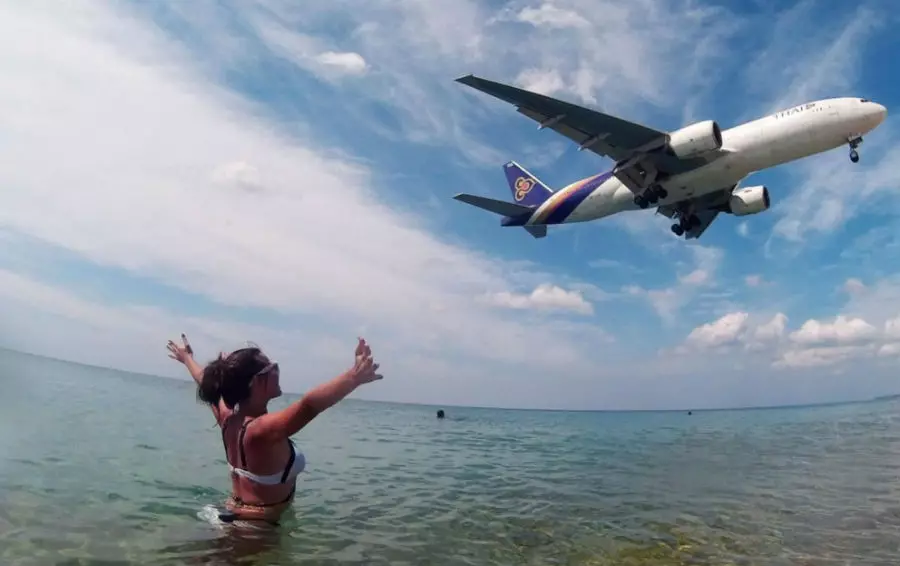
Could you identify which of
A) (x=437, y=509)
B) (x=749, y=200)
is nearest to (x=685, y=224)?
(x=749, y=200)

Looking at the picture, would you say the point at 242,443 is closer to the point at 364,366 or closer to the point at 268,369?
the point at 268,369

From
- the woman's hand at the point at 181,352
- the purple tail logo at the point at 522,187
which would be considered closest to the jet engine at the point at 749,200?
the purple tail logo at the point at 522,187

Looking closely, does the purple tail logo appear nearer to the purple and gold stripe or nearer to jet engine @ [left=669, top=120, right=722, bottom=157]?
the purple and gold stripe

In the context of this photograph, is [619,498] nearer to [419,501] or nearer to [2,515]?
[419,501]

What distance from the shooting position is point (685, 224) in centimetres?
3450

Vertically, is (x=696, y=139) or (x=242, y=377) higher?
(x=696, y=139)

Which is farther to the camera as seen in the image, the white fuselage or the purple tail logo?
the purple tail logo

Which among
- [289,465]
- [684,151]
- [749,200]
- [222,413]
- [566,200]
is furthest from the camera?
[566,200]

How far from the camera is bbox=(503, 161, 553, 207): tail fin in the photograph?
125ft

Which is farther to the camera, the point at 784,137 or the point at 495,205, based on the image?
the point at 495,205

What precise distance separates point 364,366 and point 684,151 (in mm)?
26077

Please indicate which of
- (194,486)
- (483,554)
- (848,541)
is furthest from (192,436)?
(848,541)

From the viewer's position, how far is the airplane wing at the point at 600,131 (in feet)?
84.6

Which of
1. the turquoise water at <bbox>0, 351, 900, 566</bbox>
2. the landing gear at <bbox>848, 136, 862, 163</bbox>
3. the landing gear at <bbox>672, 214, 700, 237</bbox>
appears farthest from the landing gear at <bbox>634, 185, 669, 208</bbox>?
the turquoise water at <bbox>0, 351, 900, 566</bbox>
